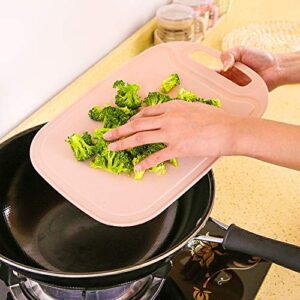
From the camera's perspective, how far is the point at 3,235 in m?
0.96

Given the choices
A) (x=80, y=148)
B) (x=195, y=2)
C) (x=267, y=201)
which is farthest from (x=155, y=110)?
(x=195, y=2)

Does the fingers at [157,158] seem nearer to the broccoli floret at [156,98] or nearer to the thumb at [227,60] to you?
the broccoli floret at [156,98]

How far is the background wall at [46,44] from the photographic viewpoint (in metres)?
1.11

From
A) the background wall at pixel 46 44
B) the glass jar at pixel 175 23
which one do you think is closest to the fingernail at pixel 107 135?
the background wall at pixel 46 44

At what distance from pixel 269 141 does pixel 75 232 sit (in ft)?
1.37

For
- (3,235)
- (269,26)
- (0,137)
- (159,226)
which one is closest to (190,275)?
(159,226)

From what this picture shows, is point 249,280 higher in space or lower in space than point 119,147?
lower

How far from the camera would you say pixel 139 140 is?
90cm

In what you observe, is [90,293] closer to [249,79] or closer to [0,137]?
[0,137]

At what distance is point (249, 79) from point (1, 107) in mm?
564

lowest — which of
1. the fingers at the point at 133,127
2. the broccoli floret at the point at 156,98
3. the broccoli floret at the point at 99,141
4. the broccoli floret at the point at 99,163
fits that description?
the broccoli floret at the point at 99,163

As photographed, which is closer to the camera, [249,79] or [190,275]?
[190,275]

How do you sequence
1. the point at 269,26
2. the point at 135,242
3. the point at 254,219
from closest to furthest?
1. the point at 135,242
2. the point at 254,219
3. the point at 269,26

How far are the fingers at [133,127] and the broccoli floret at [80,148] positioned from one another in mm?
39
